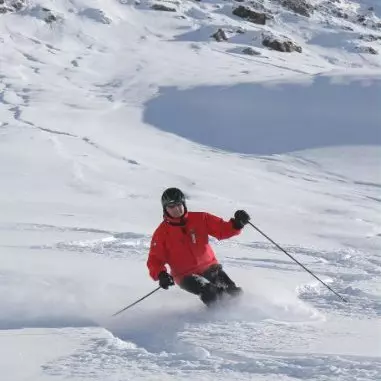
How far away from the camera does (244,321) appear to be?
4.57 m

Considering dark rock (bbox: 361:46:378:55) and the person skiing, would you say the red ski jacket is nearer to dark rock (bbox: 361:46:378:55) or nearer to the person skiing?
the person skiing

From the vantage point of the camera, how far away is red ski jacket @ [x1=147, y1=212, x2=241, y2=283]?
532 cm

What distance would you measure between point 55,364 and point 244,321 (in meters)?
1.51

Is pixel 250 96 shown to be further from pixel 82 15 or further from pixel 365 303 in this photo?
pixel 82 15

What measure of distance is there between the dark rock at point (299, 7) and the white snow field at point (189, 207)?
23.4 metres

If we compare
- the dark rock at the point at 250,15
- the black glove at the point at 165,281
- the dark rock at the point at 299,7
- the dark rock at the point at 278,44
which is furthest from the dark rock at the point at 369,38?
the black glove at the point at 165,281

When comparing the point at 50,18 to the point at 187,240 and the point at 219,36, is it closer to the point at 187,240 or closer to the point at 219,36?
the point at 219,36

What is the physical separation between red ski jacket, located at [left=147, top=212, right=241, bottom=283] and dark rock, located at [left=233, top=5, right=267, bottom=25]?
53613 millimetres

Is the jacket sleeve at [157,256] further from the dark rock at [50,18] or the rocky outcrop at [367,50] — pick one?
the rocky outcrop at [367,50]

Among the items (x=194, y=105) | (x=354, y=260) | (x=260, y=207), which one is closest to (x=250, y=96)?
(x=194, y=105)

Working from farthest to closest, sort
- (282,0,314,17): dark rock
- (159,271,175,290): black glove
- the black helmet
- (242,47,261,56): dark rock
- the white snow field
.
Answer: (282,0,314,17): dark rock → (242,47,261,56): dark rock → the black helmet → (159,271,175,290): black glove → the white snow field

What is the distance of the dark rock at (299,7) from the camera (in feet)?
204

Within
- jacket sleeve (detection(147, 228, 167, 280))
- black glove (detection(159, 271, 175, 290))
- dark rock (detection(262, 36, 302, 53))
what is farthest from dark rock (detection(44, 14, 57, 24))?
black glove (detection(159, 271, 175, 290))

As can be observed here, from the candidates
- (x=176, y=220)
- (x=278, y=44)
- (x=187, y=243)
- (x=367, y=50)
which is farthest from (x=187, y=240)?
(x=367, y=50)
